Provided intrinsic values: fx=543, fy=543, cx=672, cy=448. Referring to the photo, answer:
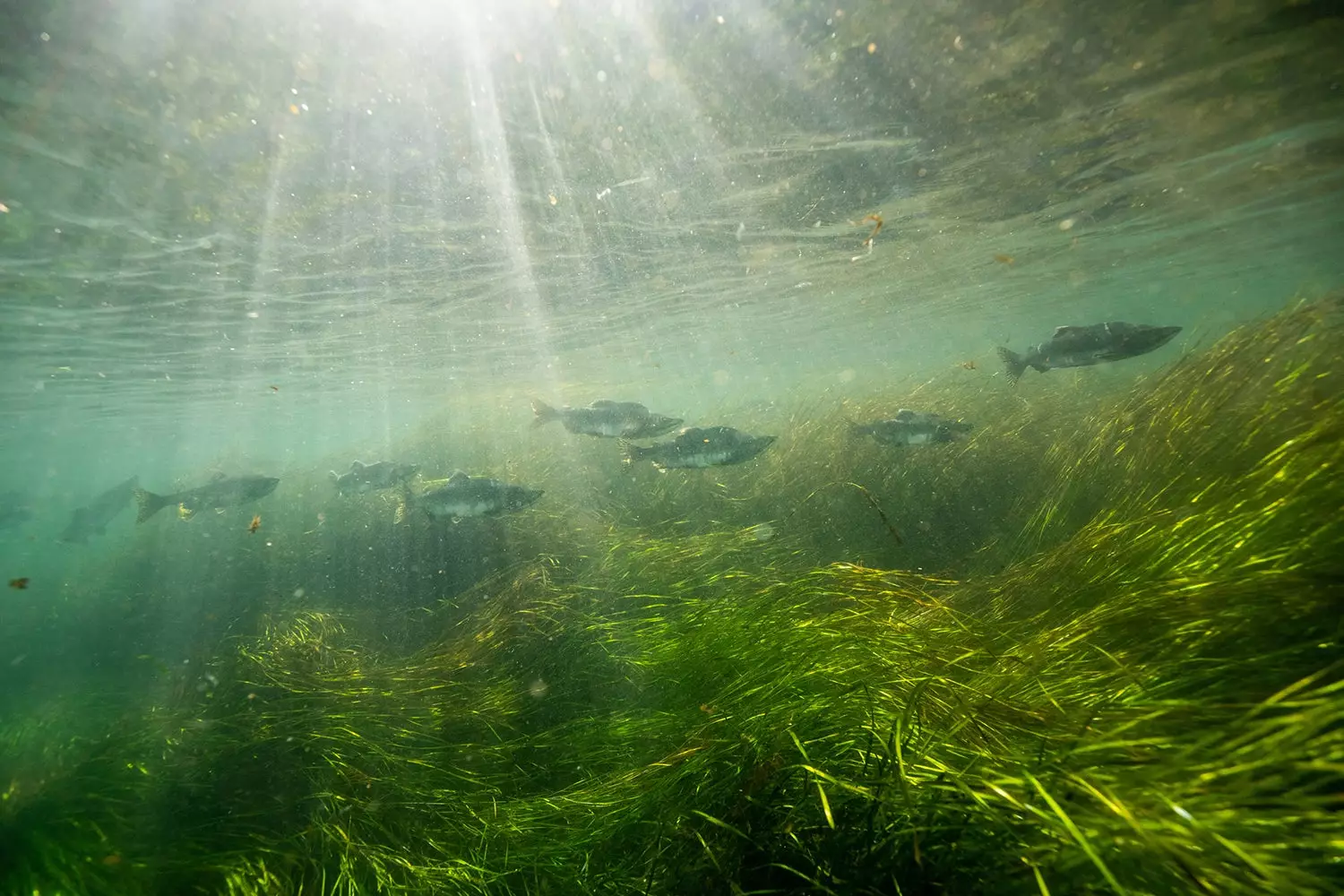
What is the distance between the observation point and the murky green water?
2344 millimetres

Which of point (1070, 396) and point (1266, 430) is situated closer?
point (1266, 430)

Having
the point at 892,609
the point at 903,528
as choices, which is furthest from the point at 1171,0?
the point at 892,609

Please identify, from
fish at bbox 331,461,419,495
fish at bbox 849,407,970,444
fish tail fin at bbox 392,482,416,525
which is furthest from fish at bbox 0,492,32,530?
fish at bbox 849,407,970,444

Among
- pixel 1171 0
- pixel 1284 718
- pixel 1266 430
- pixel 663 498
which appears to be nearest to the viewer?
pixel 1284 718

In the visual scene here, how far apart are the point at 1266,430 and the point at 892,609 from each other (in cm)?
316

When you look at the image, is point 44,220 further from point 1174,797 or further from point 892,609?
point 1174,797

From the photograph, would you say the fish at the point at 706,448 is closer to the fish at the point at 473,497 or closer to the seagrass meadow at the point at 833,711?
the seagrass meadow at the point at 833,711

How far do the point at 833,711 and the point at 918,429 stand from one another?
694 centimetres

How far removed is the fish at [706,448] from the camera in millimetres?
9078

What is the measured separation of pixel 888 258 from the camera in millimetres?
19391

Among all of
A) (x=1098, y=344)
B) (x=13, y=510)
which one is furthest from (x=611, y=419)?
(x=13, y=510)

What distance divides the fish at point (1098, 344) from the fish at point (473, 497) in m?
8.99

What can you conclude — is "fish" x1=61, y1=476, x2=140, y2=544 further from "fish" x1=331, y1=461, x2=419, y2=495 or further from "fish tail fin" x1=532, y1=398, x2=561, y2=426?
"fish tail fin" x1=532, y1=398, x2=561, y2=426

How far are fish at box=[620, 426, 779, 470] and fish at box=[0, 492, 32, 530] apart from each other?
930 inches
